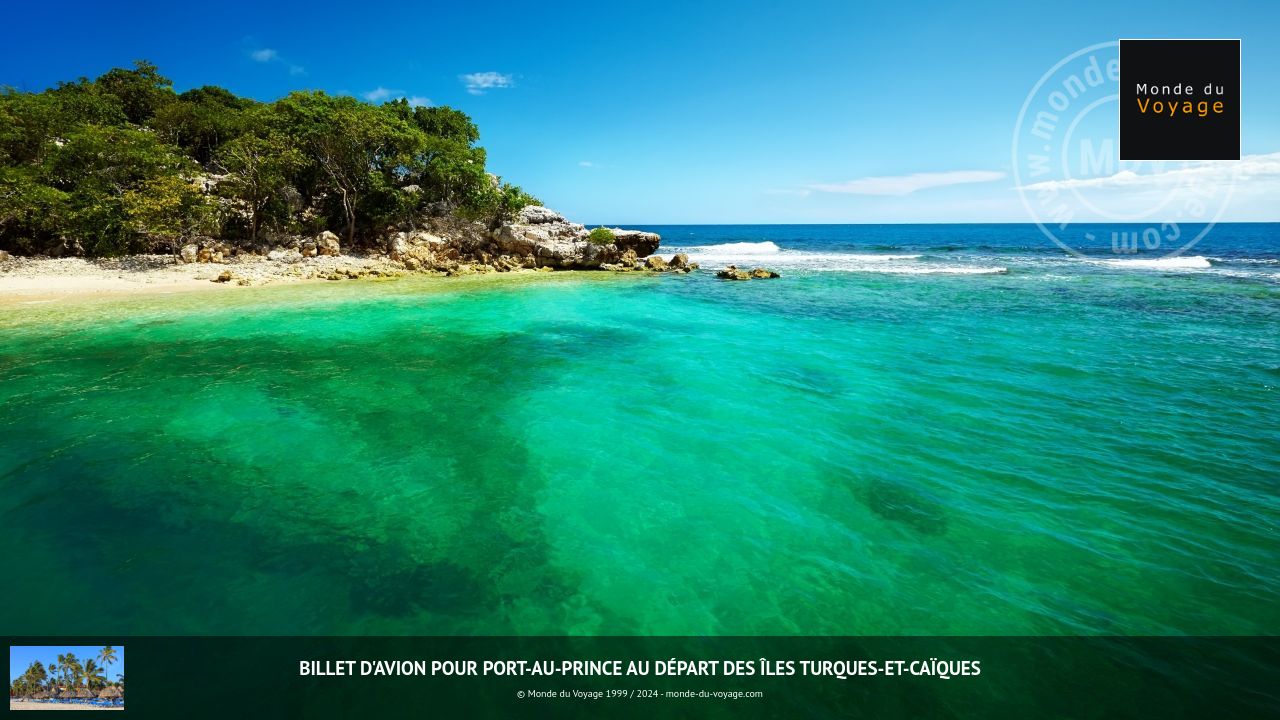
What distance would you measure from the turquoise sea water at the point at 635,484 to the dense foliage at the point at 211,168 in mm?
15827

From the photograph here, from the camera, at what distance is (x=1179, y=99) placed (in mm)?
12156

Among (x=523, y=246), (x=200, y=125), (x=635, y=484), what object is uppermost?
(x=200, y=125)

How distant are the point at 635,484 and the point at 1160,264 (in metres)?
56.6

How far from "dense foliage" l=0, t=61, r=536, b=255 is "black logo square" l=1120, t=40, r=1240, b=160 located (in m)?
36.1

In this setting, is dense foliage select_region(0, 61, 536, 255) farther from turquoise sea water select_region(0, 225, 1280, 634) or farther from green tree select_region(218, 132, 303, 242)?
turquoise sea water select_region(0, 225, 1280, 634)

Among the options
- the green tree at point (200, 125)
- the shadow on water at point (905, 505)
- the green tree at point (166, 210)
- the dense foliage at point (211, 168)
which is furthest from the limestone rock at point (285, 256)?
the shadow on water at point (905, 505)

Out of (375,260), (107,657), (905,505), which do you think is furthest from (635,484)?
(375,260)

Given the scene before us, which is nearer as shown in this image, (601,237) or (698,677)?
(698,677)

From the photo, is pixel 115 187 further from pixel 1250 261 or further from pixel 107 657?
pixel 1250 261

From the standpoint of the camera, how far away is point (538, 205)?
44.9m

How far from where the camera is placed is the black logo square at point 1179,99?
1174 centimetres

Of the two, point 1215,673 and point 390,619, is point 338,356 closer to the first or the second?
point 390,619

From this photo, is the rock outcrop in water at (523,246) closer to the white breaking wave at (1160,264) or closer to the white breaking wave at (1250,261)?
the white breaking wave at (1160,264)

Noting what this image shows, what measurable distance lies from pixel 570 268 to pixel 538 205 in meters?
7.88
